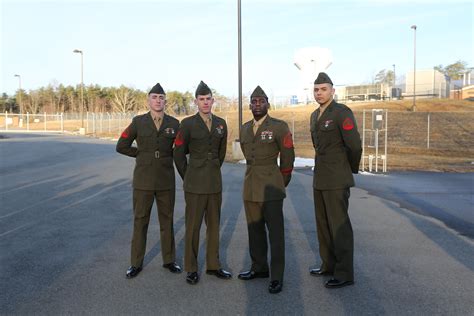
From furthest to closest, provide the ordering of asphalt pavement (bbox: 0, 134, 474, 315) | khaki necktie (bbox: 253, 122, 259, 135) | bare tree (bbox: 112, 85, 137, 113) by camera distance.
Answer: bare tree (bbox: 112, 85, 137, 113), khaki necktie (bbox: 253, 122, 259, 135), asphalt pavement (bbox: 0, 134, 474, 315)

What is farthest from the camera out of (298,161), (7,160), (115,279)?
(298,161)

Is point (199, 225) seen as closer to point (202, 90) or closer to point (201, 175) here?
point (201, 175)

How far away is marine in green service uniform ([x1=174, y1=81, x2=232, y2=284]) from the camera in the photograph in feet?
15.5

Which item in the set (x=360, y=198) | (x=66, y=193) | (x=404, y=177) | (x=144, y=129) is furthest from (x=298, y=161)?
(x=144, y=129)

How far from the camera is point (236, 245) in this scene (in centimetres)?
605

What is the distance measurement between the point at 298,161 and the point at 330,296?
14.7 metres

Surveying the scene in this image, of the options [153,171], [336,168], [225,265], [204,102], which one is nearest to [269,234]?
[225,265]

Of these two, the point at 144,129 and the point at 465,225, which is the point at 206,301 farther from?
the point at 465,225

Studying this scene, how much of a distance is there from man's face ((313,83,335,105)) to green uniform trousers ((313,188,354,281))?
37.6 inches

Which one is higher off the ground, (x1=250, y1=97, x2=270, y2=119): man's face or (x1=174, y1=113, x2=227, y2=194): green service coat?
(x1=250, y1=97, x2=270, y2=119): man's face

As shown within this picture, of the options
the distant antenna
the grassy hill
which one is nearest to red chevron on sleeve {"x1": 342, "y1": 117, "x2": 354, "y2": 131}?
the grassy hill

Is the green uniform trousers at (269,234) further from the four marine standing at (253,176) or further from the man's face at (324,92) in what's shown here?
the man's face at (324,92)

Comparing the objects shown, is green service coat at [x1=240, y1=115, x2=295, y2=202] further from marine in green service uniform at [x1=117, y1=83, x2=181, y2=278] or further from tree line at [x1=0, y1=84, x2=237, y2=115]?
tree line at [x1=0, y1=84, x2=237, y2=115]

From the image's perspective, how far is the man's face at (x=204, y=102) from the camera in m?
4.70
